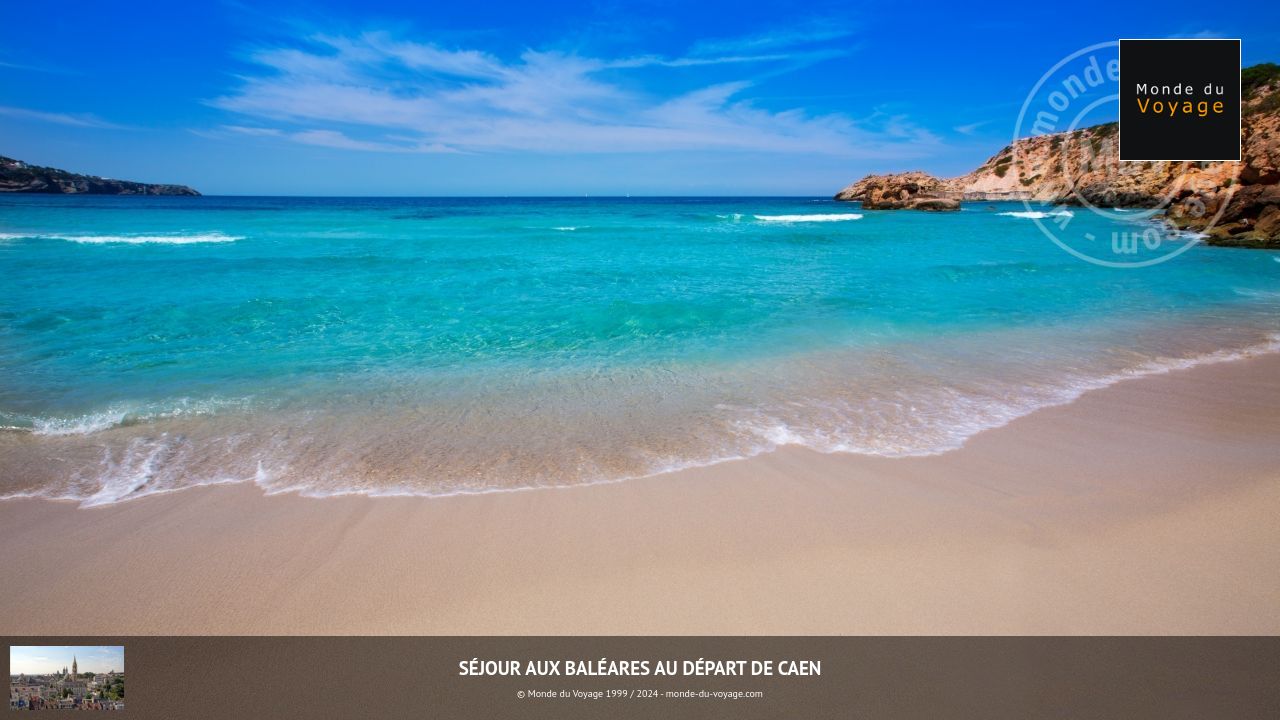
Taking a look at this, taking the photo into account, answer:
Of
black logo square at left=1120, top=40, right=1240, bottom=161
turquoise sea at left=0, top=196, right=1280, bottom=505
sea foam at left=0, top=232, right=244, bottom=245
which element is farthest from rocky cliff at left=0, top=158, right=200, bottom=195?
black logo square at left=1120, top=40, right=1240, bottom=161

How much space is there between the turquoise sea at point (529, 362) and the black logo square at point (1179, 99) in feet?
11.1

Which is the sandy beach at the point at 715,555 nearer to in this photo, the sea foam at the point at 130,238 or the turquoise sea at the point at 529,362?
the turquoise sea at the point at 529,362

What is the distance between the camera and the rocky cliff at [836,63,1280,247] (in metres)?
25.7

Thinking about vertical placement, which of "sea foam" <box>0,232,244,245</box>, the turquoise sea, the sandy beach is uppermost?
"sea foam" <box>0,232,244,245</box>

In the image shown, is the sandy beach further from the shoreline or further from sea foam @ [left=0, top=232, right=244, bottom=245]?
sea foam @ [left=0, top=232, right=244, bottom=245]

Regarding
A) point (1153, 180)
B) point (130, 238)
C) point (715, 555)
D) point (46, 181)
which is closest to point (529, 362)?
point (715, 555)

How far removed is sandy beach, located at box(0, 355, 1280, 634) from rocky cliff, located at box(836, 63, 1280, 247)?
100ft

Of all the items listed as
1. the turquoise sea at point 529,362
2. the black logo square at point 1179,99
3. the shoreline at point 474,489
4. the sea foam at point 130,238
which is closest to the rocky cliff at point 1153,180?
the turquoise sea at point 529,362

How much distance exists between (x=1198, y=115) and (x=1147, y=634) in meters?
16.5

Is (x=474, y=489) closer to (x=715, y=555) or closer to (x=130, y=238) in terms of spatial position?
(x=715, y=555)

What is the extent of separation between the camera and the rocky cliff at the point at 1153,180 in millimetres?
25734

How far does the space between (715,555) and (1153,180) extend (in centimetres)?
6736

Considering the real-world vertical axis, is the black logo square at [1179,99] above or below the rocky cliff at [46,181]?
below

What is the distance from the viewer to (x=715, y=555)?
348 cm
